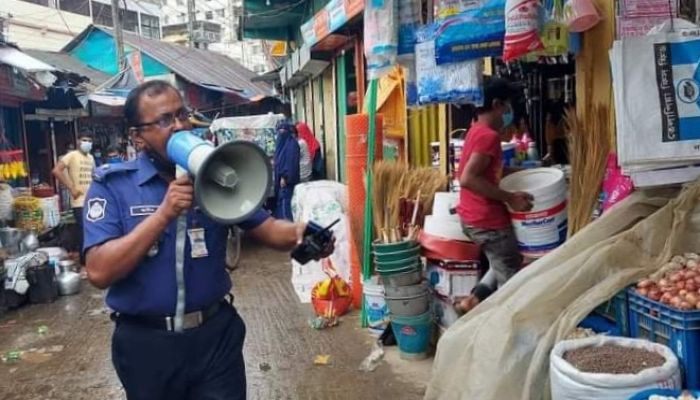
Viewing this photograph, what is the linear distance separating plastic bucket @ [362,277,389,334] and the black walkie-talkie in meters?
2.79

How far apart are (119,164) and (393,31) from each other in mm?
2315

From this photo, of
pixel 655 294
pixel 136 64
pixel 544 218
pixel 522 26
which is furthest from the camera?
pixel 136 64

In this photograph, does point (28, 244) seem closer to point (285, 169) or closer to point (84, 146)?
point (84, 146)

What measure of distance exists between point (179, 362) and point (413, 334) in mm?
2623

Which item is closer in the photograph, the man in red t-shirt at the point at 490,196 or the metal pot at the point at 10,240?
the man in red t-shirt at the point at 490,196

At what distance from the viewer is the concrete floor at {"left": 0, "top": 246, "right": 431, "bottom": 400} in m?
4.42

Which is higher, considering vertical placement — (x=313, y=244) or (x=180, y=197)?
(x=180, y=197)

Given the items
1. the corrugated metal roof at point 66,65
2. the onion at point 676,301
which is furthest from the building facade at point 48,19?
the onion at point 676,301

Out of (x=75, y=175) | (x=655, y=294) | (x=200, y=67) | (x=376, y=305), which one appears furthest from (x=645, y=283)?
(x=200, y=67)

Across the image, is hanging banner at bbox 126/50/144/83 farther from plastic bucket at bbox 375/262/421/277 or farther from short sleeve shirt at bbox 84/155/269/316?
short sleeve shirt at bbox 84/155/269/316

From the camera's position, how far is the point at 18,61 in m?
9.00

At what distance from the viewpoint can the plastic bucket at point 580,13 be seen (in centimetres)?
327

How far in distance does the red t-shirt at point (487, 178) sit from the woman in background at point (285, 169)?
18.3ft

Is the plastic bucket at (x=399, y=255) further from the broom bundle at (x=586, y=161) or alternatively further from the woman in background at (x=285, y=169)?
the woman in background at (x=285, y=169)
